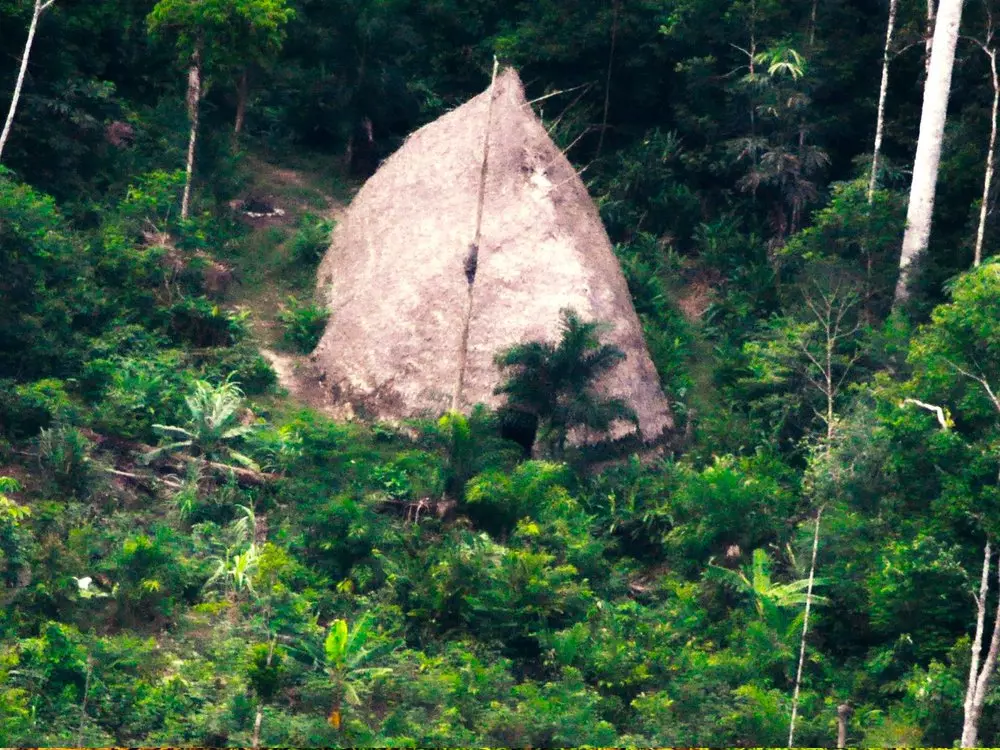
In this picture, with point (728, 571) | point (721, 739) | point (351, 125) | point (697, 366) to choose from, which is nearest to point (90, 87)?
point (351, 125)

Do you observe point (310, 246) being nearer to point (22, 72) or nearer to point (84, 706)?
point (22, 72)

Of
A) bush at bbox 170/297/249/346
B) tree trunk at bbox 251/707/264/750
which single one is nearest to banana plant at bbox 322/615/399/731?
tree trunk at bbox 251/707/264/750

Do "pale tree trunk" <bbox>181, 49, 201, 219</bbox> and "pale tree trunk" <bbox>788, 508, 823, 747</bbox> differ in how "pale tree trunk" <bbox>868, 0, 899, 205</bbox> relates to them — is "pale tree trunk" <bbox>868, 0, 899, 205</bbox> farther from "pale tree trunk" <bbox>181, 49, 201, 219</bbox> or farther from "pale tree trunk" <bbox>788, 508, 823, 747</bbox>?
"pale tree trunk" <bbox>181, 49, 201, 219</bbox>

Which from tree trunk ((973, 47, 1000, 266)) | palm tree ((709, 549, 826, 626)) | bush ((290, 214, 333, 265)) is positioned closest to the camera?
palm tree ((709, 549, 826, 626))

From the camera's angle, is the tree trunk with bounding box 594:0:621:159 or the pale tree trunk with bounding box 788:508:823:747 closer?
the pale tree trunk with bounding box 788:508:823:747

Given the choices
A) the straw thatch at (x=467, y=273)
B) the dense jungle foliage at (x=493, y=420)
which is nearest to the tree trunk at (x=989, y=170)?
the dense jungle foliage at (x=493, y=420)

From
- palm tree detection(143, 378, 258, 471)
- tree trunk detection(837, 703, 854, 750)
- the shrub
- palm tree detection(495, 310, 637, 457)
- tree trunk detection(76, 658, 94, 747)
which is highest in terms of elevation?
palm tree detection(495, 310, 637, 457)
